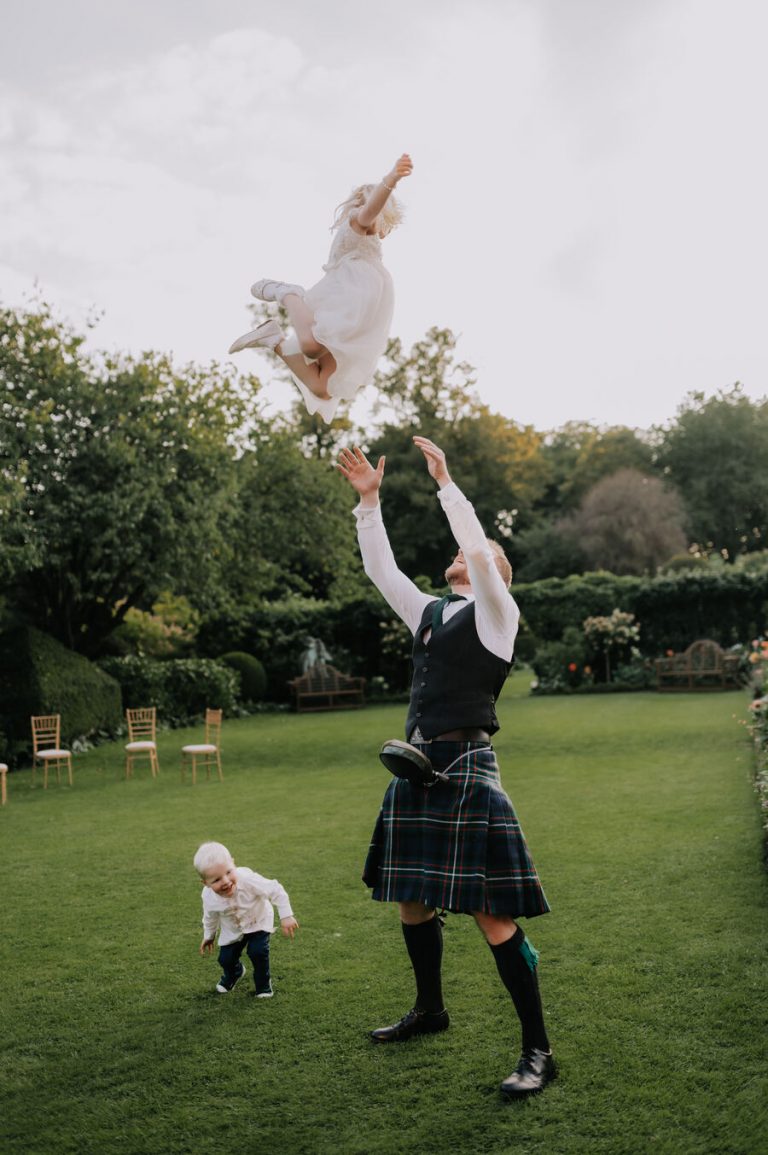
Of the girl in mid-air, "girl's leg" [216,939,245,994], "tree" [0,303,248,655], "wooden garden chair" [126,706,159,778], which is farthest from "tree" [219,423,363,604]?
the girl in mid-air

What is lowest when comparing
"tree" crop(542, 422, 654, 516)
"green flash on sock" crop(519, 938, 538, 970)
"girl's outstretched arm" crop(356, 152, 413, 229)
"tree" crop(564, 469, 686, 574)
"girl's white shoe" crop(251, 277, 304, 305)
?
"green flash on sock" crop(519, 938, 538, 970)

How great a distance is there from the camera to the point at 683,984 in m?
4.49

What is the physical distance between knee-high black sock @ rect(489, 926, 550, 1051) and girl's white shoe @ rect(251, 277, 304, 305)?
2295 millimetres

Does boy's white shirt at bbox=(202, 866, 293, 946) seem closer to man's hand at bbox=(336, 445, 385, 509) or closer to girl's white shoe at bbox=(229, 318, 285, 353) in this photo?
man's hand at bbox=(336, 445, 385, 509)

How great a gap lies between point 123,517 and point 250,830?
727cm

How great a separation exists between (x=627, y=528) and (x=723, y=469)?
835 centimetres

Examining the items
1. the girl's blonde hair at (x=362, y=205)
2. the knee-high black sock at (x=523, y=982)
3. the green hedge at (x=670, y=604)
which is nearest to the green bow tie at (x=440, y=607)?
the knee-high black sock at (x=523, y=982)

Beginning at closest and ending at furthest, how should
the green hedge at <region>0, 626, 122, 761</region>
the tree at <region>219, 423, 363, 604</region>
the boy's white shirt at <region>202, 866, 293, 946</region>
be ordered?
the boy's white shirt at <region>202, 866, 293, 946</region>
the green hedge at <region>0, 626, 122, 761</region>
the tree at <region>219, 423, 363, 604</region>

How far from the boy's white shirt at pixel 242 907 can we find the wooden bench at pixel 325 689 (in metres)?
15.9

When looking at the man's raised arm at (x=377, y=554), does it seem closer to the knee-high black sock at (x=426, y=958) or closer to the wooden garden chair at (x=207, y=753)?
the knee-high black sock at (x=426, y=958)

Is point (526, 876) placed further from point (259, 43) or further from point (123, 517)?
point (123, 517)

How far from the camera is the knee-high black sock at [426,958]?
395 centimetres

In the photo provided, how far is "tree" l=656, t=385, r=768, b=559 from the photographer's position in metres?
44.7

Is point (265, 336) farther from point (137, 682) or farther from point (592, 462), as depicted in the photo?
point (592, 462)
